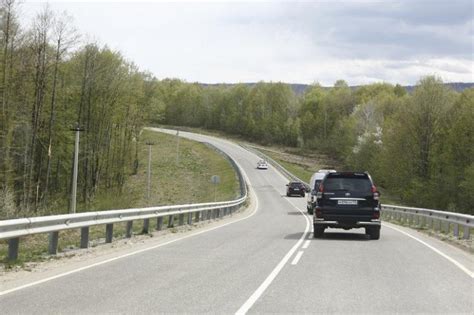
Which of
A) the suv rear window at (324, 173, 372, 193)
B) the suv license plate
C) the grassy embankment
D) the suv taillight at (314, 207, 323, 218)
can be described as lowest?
the grassy embankment

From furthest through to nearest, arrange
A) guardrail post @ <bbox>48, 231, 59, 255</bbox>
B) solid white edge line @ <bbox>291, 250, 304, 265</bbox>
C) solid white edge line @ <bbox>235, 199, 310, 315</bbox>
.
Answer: guardrail post @ <bbox>48, 231, 59, 255</bbox>, solid white edge line @ <bbox>291, 250, 304, 265</bbox>, solid white edge line @ <bbox>235, 199, 310, 315</bbox>

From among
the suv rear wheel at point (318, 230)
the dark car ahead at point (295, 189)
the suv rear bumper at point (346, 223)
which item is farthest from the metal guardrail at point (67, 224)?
the dark car ahead at point (295, 189)

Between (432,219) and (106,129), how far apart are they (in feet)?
113

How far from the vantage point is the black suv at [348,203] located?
60.1 ft

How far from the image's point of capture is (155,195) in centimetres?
6712

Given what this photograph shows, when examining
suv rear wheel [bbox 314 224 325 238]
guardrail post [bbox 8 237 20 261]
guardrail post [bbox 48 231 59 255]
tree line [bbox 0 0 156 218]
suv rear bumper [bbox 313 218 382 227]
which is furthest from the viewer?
tree line [bbox 0 0 156 218]

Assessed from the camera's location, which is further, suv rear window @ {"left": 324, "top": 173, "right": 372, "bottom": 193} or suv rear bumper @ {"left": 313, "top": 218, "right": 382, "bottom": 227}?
suv rear window @ {"left": 324, "top": 173, "right": 372, "bottom": 193}

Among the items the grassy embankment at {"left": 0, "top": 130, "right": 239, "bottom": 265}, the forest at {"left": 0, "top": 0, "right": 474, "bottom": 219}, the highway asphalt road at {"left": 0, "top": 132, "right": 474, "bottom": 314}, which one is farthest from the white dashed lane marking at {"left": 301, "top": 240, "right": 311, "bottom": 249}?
the grassy embankment at {"left": 0, "top": 130, "right": 239, "bottom": 265}

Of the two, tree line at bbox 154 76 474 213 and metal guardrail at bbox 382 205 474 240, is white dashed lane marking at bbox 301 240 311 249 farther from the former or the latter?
tree line at bbox 154 76 474 213

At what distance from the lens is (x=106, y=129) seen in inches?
2085

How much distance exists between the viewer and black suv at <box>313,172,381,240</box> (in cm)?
1831

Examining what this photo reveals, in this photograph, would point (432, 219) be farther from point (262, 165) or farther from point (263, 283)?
point (262, 165)

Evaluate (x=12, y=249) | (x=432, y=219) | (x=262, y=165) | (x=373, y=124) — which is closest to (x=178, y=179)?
(x=262, y=165)

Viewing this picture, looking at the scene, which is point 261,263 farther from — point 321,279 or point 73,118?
point 73,118
